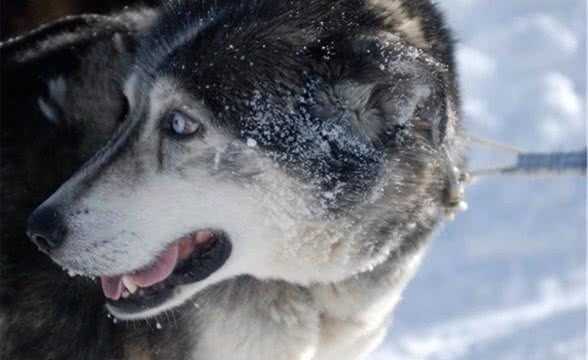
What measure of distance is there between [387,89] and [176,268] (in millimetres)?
697

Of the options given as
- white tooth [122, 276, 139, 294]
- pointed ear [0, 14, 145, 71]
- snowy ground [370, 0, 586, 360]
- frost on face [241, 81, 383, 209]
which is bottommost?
snowy ground [370, 0, 586, 360]

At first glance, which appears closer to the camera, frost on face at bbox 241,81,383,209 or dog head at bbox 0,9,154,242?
frost on face at bbox 241,81,383,209

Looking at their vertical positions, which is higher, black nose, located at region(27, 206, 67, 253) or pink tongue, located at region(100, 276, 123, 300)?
black nose, located at region(27, 206, 67, 253)

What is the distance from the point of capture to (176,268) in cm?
Answer: 254

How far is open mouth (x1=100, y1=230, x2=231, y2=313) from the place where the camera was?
252cm

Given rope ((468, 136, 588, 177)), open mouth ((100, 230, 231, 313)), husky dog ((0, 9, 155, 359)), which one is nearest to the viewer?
open mouth ((100, 230, 231, 313))

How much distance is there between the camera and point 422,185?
262cm

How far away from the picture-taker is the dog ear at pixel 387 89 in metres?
2.43

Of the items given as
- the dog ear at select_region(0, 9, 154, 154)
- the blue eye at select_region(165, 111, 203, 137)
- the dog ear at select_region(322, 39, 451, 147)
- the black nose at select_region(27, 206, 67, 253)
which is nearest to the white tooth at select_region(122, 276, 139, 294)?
the black nose at select_region(27, 206, 67, 253)

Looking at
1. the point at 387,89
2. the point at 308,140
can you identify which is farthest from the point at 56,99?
the point at 387,89

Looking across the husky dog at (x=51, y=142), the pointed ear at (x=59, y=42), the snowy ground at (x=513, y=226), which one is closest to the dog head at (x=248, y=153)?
the husky dog at (x=51, y=142)

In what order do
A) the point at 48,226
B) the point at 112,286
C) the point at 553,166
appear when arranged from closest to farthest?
the point at 48,226
the point at 112,286
the point at 553,166

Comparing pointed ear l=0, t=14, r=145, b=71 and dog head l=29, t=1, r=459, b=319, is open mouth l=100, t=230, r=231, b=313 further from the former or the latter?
pointed ear l=0, t=14, r=145, b=71

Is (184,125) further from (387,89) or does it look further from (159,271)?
(387,89)
